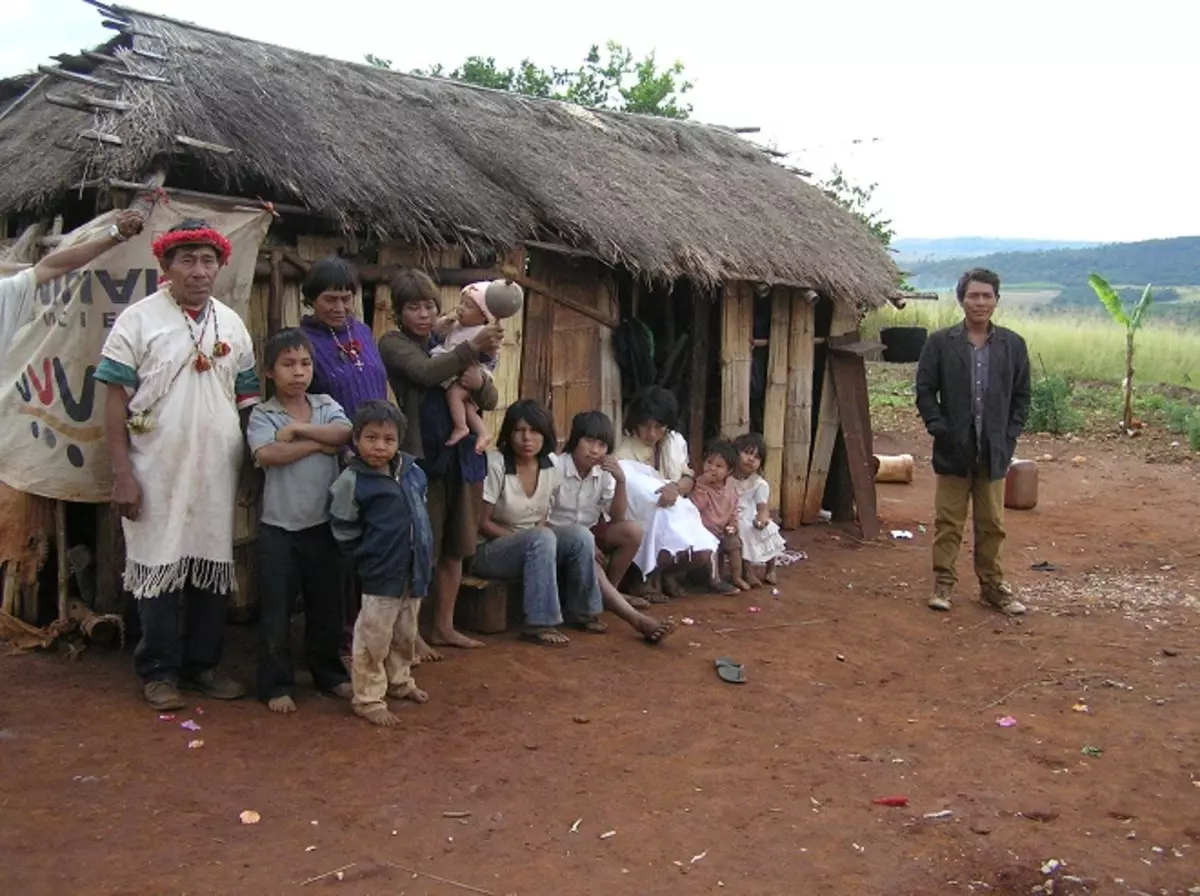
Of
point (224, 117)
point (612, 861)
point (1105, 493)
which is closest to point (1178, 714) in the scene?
point (612, 861)

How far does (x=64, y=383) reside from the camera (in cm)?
513

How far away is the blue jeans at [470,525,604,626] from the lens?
19.4 feet

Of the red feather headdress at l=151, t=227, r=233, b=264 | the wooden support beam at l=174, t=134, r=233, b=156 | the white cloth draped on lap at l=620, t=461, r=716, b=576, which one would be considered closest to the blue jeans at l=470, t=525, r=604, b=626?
the white cloth draped on lap at l=620, t=461, r=716, b=576

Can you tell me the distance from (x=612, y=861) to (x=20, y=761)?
2.11 metres

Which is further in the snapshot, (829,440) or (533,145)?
(829,440)

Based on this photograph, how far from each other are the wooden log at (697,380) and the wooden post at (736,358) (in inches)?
8.2

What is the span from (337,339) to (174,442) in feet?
2.59

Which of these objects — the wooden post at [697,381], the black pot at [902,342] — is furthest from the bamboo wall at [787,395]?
the black pot at [902,342]

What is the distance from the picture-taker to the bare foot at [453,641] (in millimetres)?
5797

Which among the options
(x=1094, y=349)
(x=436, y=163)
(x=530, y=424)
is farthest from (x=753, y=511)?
(x=1094, y=349)

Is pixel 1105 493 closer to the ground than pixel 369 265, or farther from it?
closer to the ground

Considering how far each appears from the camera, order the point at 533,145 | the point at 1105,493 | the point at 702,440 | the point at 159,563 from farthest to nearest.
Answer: the point at 1105,493 → the point at 702,440 → the point at 533,145 → the point at 159,563

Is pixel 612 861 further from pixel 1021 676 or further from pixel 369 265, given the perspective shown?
pixel 369 265

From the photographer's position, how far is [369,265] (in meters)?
6.24
